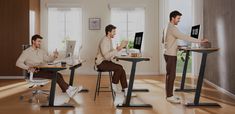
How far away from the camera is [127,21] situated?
35.1 ft

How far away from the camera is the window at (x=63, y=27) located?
1064 centimetres

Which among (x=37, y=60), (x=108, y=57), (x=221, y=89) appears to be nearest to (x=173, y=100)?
(x=108, y=57)

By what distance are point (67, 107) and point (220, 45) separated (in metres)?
3.33

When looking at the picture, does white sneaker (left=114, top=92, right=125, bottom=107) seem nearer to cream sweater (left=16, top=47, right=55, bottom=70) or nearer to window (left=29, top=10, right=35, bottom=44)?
cream sweater (left=16, top=47, right=55, bottom=70)

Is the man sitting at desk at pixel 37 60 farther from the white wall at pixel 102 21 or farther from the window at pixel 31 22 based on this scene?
the white wall at pixel 102 21

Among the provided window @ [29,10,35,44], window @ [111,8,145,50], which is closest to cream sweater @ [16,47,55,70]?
window @ [29,10,35,44]

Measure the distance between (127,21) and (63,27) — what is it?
1.86 metres

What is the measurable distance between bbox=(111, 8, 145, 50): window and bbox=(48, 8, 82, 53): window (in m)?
1.03

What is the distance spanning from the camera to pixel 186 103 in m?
5.69

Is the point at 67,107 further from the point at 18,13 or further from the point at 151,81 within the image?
the point at 18,13

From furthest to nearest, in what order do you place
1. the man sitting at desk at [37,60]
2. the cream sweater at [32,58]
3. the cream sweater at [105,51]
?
1. the cream sweater at [105,51]
2. the man sitting at desk at [37,60]
3. the cream sweater at [32,58]

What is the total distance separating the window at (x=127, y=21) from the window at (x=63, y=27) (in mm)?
1030

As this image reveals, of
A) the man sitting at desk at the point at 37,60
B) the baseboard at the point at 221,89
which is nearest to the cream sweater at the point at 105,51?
the man sitting at desk at the point at 37,60

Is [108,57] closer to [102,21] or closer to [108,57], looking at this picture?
[108,57]
